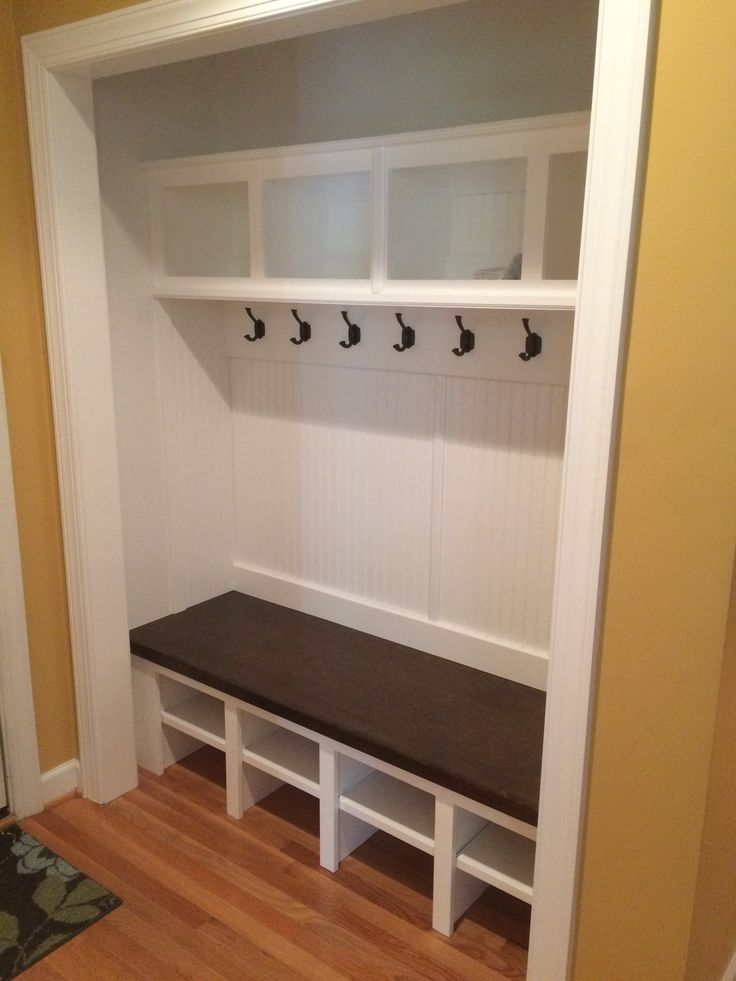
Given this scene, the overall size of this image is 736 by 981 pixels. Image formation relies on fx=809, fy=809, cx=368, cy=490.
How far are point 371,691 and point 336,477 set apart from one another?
0.70m

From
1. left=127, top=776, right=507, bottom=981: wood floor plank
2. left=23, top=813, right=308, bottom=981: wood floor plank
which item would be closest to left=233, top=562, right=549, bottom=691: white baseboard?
left=127, top=776, right=507, bottom=981: wood floor plank

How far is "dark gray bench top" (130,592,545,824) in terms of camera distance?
1958 millimetres

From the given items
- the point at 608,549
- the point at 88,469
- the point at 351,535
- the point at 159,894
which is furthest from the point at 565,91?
the point at 159,894

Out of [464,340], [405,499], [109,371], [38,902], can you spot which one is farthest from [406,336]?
[38,902]

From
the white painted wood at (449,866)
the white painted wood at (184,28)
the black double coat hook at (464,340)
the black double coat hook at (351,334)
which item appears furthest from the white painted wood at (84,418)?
the white painted wood at (449,866)

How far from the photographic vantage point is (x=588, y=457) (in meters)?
1.42

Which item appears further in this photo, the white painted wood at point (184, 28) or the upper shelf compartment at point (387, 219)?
the upper shelf compartment at point (387, 219)

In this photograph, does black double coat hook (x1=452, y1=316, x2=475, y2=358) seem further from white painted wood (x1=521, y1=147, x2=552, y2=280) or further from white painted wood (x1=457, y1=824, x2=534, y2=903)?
white painted wood (x1=457, y1=824, x2=534, y2=903)

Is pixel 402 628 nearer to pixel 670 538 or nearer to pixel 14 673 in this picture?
pixel 14 673

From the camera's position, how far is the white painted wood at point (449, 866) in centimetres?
199

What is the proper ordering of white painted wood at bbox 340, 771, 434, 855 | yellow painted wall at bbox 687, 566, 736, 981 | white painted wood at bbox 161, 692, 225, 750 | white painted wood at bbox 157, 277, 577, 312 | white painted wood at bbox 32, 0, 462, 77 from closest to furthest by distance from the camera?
yellow painted wall at bbox 687, 566, 736, 981
white painted wood at bbox 32, 0, 462, 77
white painted wood at bbox 157, 277, 577, 312
white painted wood at bbox 340, 771, 434, 855
white painted wood at bbox 161, 692, 225, 750

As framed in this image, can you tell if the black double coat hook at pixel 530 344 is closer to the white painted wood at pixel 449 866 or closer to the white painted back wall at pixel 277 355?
the white painted back wall at pixel 277 355

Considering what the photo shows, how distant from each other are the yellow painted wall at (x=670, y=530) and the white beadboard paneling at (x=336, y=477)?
103cm

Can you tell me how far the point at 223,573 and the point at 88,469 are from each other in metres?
0.77
